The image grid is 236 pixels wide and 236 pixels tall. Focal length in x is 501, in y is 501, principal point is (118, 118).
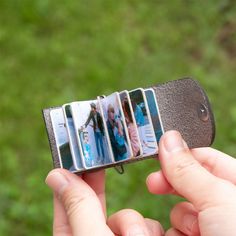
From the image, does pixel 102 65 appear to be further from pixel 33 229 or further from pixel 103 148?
pixel 103 148

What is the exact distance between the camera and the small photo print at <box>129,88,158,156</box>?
3.97ft

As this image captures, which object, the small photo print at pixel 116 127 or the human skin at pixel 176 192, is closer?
the human skin at pixel 176 192

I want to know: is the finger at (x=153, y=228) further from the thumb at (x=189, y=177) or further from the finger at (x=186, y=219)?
the thumb at (x=189, y=177)

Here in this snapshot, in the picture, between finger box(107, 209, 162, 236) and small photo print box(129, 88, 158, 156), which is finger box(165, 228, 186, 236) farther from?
small photo print box(129, 88, 158, 156)

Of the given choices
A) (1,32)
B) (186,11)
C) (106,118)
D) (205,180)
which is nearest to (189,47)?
(186,11)

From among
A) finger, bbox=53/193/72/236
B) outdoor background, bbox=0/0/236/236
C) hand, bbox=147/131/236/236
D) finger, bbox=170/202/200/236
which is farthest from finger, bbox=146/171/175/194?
outdoor background, bbox=0/0/236/236

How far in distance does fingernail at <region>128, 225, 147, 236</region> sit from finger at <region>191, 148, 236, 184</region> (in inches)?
9.3

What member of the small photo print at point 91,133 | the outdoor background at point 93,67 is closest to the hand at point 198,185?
the small photo print at point 91,133

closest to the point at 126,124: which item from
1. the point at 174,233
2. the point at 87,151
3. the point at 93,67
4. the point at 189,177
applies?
the point at 87,151

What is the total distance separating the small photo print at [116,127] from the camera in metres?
1.23

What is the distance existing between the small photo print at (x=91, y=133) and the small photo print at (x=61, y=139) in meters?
0.04

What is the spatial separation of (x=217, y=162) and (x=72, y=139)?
0.38 m

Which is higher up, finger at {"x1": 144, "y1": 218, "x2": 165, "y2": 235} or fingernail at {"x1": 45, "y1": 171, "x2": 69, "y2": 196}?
fingernail at {"x1": 45, "y1": 171, "x2": 69, "y2": 196}

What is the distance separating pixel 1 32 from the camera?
2.33 metres
